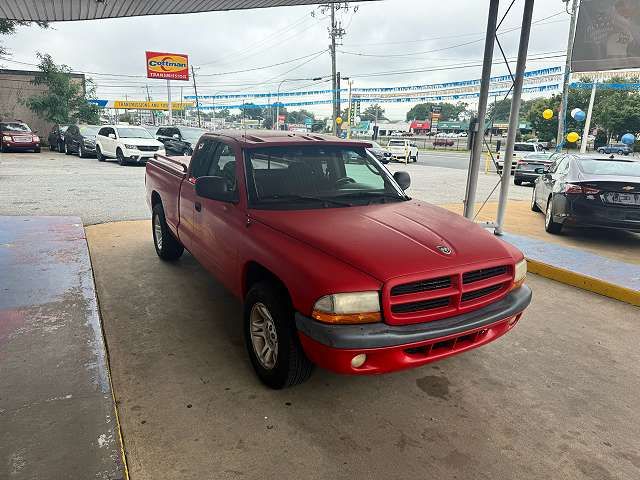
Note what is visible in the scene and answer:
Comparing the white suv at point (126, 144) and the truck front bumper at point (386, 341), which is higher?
the white suv at point (126, 144)

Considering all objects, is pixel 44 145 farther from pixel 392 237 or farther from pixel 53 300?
pixel 392 237

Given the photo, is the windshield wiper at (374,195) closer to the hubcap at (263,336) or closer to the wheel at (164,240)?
the hubcap at (263,336)

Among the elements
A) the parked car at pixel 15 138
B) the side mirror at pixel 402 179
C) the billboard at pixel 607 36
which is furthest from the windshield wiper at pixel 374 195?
the parked car at pixel 15 138

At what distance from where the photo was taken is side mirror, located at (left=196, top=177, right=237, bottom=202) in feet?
11.3

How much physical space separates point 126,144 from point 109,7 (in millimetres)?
11811

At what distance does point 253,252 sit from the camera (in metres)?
3.09

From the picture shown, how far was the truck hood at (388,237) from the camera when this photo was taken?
105 inches

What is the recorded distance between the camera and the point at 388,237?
9.64 feet

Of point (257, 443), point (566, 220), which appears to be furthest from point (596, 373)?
point (566, 220)

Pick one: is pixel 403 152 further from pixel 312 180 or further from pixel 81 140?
pixel 312 180

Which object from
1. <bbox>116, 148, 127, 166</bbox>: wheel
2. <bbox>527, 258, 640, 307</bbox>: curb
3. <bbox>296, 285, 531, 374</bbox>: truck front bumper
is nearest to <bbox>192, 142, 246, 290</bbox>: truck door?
<bbox>296, 285, 531, 374</bbox>: truck front bumper

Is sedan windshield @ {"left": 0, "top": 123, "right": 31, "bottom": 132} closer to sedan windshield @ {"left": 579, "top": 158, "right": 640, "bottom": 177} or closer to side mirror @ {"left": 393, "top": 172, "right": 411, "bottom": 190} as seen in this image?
side mirror @ {"left": 393, "top": 172, "right": 411, "bottom": 190}

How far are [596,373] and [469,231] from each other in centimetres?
150

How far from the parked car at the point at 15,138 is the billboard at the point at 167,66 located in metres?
21.0
